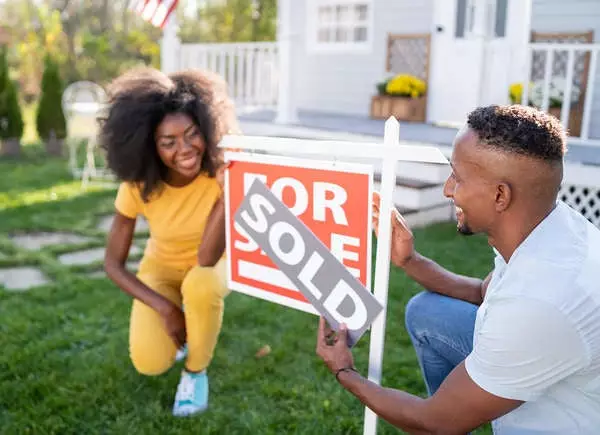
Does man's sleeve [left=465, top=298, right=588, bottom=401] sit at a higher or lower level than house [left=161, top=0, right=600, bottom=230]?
lower

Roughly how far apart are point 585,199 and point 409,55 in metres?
3.15

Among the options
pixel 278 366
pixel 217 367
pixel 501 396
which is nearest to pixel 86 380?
pixel 217 367

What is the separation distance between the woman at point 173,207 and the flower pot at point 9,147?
6.56 meters

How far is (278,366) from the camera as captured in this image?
3.07 m

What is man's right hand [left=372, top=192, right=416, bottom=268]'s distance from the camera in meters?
1.85

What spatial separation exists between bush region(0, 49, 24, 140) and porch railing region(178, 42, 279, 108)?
2.27m

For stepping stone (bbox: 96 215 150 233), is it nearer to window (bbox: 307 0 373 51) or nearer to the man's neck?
window (bbox: 307 0 373 51)

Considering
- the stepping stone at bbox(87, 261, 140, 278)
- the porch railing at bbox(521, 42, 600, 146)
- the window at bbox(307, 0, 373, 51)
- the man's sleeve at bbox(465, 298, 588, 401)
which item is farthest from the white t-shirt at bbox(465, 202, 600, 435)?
the window at bbox(307, 0, 373, 51)

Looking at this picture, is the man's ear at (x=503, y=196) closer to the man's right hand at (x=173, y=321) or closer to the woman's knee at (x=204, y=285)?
the woman's knee at (x=204, y=285)

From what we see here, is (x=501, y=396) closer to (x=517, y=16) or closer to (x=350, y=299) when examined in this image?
(x=350, y=299)

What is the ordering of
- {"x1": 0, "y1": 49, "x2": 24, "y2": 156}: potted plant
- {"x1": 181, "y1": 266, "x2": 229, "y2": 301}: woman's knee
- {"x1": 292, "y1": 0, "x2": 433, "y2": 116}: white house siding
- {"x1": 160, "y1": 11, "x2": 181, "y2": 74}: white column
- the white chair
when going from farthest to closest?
{"x1": 0, "y1": 49, "x2": 24, "y2": 156}: potted plant → {"x1": 160, "y1": 11, "x2": 181, "y2": 74}: white column → {"x1": 292, "y1": 0, "x2": 433, "y2": 116}: white house siding → the white chair → {"x1": 181, "y1": 266, "x2": 229, "y2": 301}: woman's knee

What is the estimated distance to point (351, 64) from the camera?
28.0 ft

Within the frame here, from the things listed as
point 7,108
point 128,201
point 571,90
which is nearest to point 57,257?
point 128,201

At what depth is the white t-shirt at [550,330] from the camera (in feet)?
4.54
